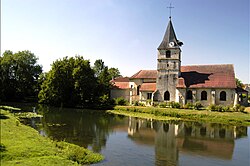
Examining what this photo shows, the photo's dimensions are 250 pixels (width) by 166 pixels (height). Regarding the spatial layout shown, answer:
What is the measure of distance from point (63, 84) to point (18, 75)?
53.6ft

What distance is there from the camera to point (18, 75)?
61.0 metres

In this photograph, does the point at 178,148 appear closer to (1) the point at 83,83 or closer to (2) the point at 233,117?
(2) the point at 233,117

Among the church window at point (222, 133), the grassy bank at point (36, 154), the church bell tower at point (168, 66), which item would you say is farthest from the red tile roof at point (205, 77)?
the grassy bank at point (36, 154)

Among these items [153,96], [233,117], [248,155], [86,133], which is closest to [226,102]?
[233,117]

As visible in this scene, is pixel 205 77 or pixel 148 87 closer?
pixel 205 77

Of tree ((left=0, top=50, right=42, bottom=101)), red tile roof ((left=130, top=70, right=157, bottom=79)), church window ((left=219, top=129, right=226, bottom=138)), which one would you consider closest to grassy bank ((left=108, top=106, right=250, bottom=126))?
church window ((left=219, top=129, right=226, bottom=138))

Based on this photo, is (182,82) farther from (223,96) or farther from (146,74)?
(146,74)

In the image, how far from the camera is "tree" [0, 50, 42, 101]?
58.2 meters

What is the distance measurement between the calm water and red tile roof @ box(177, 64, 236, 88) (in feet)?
54.5

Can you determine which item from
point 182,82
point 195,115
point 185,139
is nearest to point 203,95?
point 182,82

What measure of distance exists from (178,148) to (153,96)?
2879 cm

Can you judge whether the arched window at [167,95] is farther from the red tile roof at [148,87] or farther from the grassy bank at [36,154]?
the grassy bank at [36,154]

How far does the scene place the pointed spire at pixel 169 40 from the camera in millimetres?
48781

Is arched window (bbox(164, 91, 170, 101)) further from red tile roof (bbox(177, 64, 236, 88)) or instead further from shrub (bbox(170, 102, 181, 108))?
shrub (bbox(170, 102, 181, 108))
